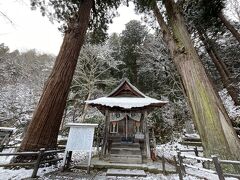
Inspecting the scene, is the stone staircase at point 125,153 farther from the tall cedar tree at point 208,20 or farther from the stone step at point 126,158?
the tall cedar tree at point 208,20

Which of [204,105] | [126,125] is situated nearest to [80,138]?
[126,125]

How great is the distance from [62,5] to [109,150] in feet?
25.2

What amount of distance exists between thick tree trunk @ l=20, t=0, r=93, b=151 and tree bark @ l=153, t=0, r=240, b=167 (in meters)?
3.76

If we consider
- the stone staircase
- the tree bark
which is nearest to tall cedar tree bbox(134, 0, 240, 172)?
the tree bark

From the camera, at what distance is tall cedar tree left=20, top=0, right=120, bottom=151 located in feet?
16.3

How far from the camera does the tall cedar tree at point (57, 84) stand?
16.3 ft

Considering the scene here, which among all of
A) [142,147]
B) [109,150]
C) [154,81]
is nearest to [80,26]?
[109,150]

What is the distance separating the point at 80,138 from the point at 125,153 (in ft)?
10.0

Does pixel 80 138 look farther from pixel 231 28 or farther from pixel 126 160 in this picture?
pixel 231 28

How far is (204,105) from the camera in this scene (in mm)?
4180

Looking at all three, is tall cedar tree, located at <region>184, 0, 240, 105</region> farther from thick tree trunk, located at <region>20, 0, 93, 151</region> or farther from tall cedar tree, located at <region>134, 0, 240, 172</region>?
thick tree trunk, located at <region>20, 0, 93, 151</region>

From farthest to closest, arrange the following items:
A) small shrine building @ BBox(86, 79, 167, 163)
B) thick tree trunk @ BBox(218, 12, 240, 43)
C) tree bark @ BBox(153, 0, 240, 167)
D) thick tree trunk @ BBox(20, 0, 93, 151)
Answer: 1. thick tree trunk @ BBox(218, 12, 240, 43)
2. small shrine building @ BBox(86, 79, 167, 163)
3. thick tree trunk @ BBox(20, 0, 93, 151)
4. tree bark @ BBox(153, 0, 240, 167)

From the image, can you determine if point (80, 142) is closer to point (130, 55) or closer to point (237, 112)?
point (237, 112)

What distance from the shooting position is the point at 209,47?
11875 millimetres
